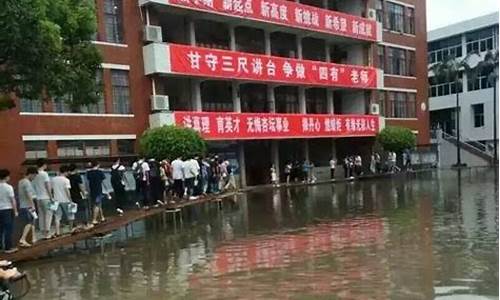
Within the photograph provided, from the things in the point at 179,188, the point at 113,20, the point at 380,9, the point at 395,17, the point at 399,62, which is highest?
Answer: the point at 380,9

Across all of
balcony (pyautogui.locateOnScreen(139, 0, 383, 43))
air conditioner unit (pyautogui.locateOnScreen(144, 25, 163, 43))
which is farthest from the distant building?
air conditioner unit (pyautogui.locateOnScreen(144, 25, 163, 43))

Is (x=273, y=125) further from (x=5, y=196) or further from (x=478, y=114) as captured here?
(x=478, y=114)

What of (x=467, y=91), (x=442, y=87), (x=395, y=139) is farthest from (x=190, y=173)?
(x=442, y=87)

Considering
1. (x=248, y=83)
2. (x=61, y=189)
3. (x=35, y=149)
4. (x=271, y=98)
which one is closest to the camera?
(x=61, y=189)

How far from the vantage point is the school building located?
944 inches

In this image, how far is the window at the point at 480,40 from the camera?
178 feet

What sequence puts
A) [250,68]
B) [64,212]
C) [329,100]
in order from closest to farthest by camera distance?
1. [64,212]
2. [250,68]
3. [329,100]

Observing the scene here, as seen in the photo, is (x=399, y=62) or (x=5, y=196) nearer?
(x=5, y=196)

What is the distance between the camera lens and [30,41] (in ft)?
36.1

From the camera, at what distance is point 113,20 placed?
25141 mm

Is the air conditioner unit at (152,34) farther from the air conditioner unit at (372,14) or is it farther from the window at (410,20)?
the window at (410,20)

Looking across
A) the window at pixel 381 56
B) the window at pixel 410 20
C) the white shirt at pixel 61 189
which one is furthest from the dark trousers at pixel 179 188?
the window at pixel 410 20

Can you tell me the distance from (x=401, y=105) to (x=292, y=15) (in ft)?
41.6

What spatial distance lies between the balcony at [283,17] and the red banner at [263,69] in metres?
1.74
